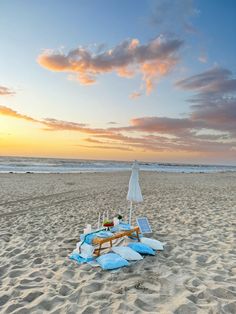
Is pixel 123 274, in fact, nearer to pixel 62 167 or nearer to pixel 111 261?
pixel 111 261

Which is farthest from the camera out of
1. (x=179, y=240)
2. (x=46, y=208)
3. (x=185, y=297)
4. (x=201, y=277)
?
(x=46, y=208)

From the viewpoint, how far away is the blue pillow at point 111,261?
497 centimetres

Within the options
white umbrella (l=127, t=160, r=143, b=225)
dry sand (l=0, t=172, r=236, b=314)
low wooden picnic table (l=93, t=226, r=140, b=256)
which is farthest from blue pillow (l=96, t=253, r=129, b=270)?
white umbrella (l=127, t=160, r=143, b=225)

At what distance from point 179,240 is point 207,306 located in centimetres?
309

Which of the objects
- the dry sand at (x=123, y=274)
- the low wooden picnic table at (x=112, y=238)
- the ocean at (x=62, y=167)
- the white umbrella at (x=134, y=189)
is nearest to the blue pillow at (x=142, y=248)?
the dry sand at (x=123, y=274)

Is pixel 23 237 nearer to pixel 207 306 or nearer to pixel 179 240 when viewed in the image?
pixel 179 240

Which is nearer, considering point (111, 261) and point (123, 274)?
point (123, 274)

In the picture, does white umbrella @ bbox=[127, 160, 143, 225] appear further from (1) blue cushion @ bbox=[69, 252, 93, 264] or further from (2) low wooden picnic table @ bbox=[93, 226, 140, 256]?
(1) blue cushion @ bbox=[69, 252, 93, 264]

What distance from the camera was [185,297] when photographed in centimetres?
393

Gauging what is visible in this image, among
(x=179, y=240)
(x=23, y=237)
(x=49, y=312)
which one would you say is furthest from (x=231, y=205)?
(x=49, y=312)

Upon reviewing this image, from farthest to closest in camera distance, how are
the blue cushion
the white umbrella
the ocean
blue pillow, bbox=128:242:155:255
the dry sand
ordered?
the ocean, the white umbrella, blue pillow, bbox=128:242:155:255, the blue cushion, the dry sand

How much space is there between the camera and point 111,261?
5090 millimetres

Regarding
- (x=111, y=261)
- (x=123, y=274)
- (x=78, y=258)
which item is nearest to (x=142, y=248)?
(x=111, y=261)

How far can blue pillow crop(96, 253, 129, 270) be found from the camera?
4.97 m
